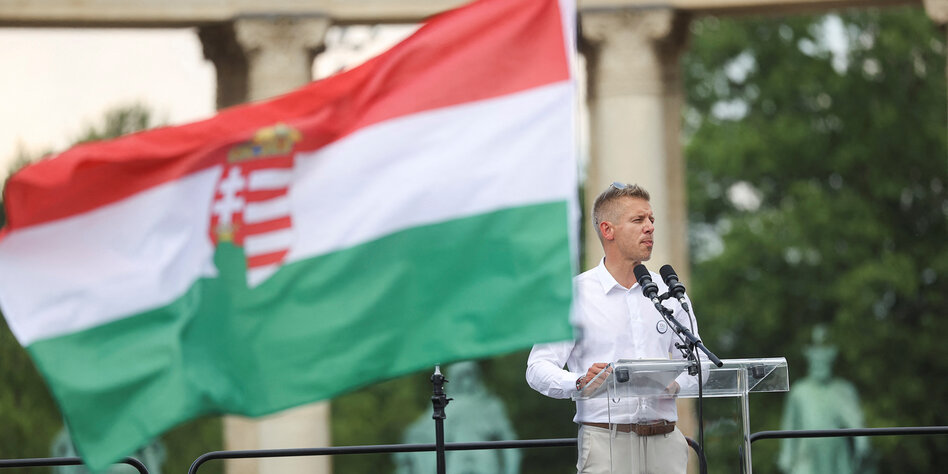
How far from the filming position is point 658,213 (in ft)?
71.6

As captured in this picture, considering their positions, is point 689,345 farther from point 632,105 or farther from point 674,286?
point 632,105

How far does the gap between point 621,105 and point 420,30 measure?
48.1ft

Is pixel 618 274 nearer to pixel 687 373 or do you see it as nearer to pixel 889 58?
pixel 687 373

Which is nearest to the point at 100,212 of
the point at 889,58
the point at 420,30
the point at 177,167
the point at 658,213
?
the point at 177,167

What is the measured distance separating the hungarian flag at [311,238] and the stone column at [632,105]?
1401 centimetres

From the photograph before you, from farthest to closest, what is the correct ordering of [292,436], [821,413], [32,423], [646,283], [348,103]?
[32,423] < [821,413] < [292,436] < [646,283] < [348,103]

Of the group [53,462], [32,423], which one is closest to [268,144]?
[53,462]

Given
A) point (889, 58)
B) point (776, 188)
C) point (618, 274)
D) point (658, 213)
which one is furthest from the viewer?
point (776, 188)

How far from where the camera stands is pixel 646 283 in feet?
25.7

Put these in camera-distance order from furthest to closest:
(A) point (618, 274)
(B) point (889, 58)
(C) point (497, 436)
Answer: (B) point (889, 58) → (C) point (497, 436) → (A) point (618, 274)

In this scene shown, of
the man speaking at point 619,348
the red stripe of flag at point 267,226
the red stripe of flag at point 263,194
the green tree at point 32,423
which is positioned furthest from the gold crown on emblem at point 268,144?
the green tree at point 32,423

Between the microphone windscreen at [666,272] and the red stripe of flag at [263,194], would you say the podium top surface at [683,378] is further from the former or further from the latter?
the red stripe of flag at [263,194]

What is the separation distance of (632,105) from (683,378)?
47.4 feet

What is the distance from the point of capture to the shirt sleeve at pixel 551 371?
792 centimetres
